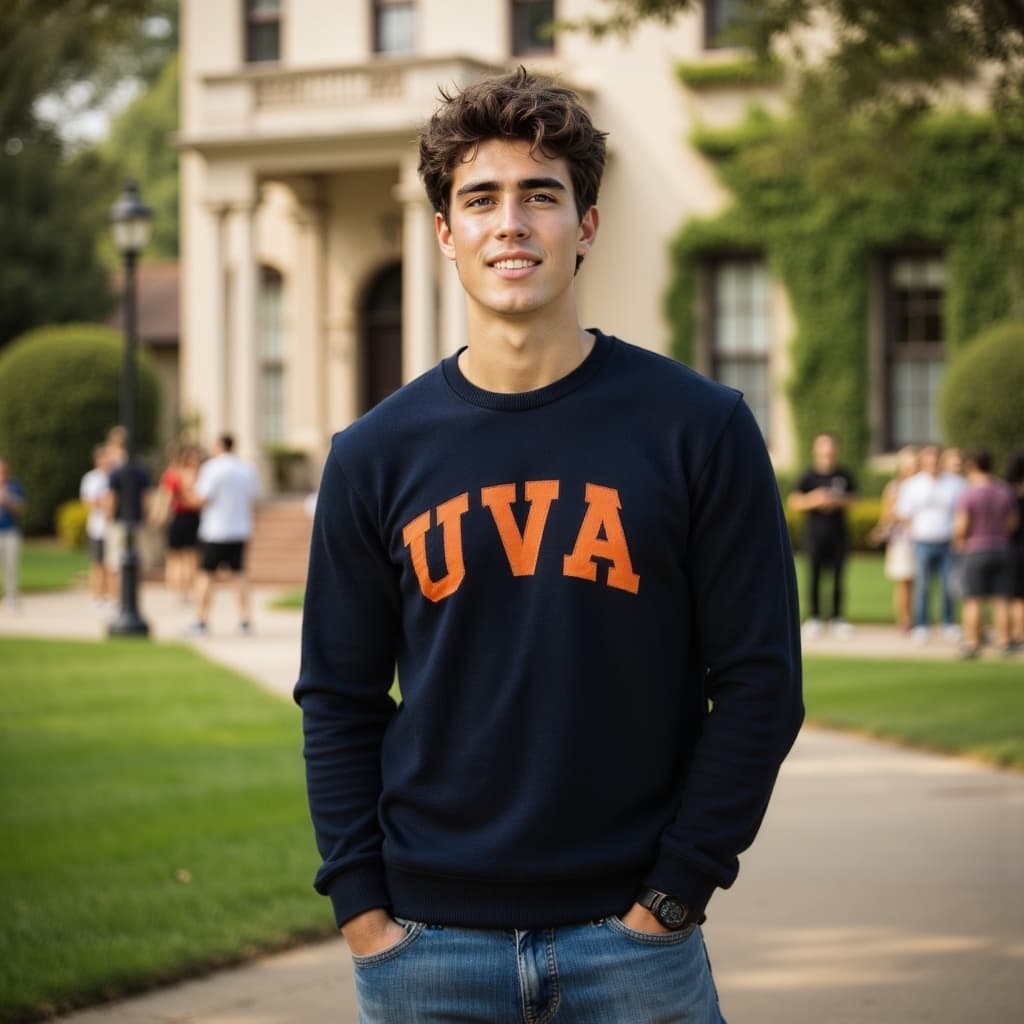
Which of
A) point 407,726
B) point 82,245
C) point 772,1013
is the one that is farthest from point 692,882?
point 82,245

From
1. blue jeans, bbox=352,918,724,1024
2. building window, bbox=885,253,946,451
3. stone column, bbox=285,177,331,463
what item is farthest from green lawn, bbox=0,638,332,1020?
stone column, bbox=285,177,331,463

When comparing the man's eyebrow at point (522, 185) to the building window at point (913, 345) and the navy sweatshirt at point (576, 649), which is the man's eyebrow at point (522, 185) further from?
the building window at point (913, 345)

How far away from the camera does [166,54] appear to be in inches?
2562

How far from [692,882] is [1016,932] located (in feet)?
12.4

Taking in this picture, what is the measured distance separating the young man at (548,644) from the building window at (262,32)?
1115 inches

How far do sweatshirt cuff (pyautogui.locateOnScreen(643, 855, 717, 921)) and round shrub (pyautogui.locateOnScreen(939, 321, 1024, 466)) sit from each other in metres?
21.7

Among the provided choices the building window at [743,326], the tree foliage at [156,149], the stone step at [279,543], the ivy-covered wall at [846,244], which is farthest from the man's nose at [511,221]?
the tree foliage at [156,149]

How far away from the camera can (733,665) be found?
2748mm

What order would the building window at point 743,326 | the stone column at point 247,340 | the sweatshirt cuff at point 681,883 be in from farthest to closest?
the building window at point 743,326 → the stone column at point 247,340 → the sweatshirt cuff at point 681,883

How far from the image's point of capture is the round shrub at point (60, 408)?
29.9m

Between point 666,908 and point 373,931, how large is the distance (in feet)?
1.56

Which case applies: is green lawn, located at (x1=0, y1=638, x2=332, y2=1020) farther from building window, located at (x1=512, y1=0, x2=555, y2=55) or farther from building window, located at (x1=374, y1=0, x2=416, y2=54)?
building window, located at (x1=374, y1=0, x2=416, y2=54)

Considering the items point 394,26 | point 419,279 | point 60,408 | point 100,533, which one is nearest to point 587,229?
point 100,533

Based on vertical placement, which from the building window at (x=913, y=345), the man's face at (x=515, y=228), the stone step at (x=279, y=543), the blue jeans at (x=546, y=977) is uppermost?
the building window at (x=913, y=345)
